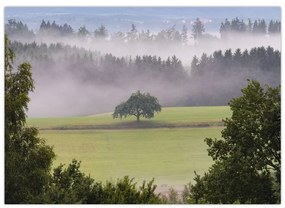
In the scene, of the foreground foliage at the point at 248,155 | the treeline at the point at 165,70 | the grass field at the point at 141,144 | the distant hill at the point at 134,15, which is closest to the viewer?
the distant hill at the point at 134,15

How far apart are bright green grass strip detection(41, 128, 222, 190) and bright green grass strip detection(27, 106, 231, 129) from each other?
0.10 m

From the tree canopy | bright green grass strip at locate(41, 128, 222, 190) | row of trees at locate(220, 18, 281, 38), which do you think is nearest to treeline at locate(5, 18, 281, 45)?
row of trees at locate(220, 18, 281, 38)

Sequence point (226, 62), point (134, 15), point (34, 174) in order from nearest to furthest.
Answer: point (134, 15), point (34, 174), point (226, 62)

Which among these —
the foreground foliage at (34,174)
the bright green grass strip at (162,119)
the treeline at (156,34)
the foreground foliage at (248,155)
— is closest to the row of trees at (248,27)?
the treeline at (156,34)

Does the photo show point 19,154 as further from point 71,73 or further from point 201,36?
point 201,36

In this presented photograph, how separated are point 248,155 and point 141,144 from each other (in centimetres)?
157

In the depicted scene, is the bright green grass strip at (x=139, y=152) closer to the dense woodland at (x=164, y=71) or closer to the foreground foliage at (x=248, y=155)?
the foreground foliage at (x=248, y=155)

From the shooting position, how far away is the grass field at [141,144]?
23.7 metres

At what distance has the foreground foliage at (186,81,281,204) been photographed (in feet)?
77.3

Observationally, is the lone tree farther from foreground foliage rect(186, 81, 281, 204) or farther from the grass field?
foreground foliage rect(186, 81, 281, 204)

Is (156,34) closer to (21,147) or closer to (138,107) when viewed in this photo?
(138,107)

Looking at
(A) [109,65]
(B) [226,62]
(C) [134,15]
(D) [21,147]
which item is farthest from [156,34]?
(D) [21,147]

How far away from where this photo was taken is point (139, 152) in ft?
77.9

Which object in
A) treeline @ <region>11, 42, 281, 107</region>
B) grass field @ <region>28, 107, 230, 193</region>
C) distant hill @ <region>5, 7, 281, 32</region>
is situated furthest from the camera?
treeline @ <region>11, 42, 281, 107</region>
